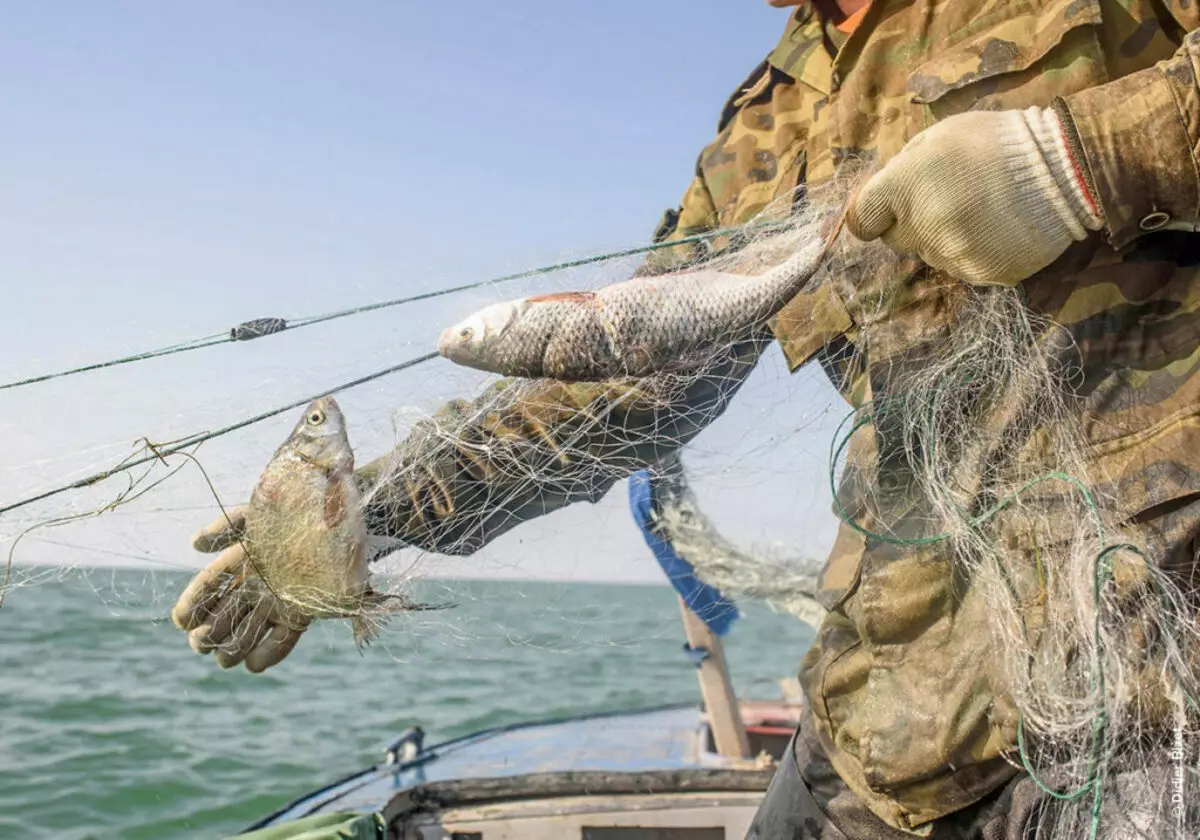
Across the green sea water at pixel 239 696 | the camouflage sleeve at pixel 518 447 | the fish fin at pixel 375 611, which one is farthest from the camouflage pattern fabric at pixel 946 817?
the fish fin at pixel 375 611

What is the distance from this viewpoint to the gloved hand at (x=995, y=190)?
6.37 feet

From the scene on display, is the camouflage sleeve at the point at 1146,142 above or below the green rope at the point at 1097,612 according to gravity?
above

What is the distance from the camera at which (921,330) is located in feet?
7.88

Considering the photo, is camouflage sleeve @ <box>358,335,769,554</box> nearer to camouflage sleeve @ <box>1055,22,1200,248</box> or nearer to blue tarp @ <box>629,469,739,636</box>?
camouflage sleeve @ <box>1055,22,1200,248</box>

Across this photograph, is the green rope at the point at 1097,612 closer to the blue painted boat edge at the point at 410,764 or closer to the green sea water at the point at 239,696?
the green sea water at the point at 239,696

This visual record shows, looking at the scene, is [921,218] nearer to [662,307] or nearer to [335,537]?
[662,307]

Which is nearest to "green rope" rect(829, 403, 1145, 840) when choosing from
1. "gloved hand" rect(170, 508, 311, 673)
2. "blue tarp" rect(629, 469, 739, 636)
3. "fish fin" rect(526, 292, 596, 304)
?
"fish fin" rect(526, 292, 596, 304)

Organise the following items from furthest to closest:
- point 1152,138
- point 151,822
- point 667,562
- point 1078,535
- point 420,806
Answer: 1. point 151,822
2. point 667,562
3. point 420,806
4. point 1078,535
5. point 1152,138

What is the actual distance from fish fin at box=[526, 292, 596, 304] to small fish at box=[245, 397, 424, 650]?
60cm

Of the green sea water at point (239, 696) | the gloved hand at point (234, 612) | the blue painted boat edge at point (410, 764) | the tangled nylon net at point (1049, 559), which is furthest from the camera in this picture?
the blue painted boat edge at point (410, 764)

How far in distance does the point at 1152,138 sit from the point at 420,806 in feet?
12.5

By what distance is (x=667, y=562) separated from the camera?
6516mm

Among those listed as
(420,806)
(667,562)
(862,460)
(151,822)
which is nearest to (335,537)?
(862,460)

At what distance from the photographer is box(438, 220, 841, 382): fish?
221 cm
